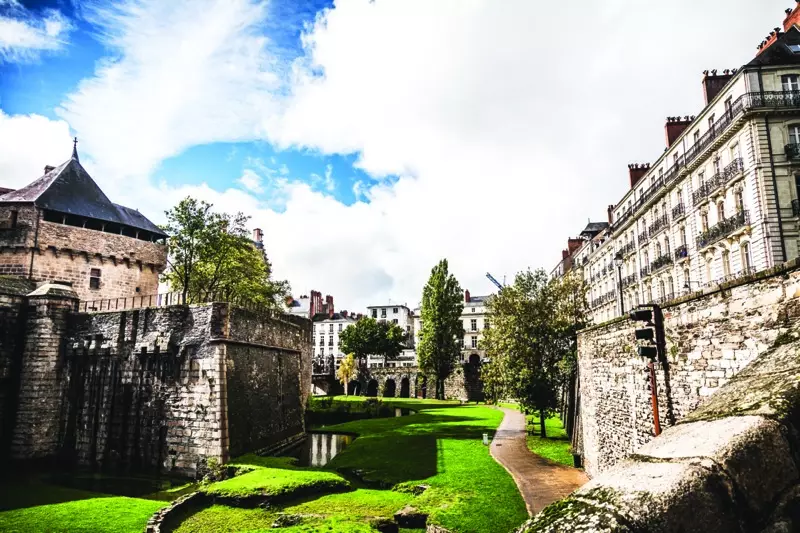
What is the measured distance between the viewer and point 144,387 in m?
23.0

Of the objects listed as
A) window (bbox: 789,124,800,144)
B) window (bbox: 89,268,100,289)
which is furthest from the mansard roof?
window (bbox: 789,124,800,144)

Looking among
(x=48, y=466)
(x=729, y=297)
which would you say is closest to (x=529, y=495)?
(x=729, y=297)

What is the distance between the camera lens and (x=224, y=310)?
22.5 m

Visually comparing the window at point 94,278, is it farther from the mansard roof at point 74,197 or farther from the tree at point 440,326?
the tree at point 440,326

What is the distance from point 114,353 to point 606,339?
73.9 ft

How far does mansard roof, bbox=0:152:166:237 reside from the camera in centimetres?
3261

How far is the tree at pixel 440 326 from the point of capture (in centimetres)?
5667

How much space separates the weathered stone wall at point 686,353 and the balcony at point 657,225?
84.0ft

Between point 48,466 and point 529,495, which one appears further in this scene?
point 48,466

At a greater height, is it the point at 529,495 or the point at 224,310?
the point at 224,310

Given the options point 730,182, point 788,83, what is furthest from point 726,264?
point 788,83

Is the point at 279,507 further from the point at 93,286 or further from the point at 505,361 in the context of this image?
the point at 93,286

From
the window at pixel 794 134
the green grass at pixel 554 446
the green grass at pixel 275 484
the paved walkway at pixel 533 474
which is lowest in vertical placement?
the green grass at pixel 554 446

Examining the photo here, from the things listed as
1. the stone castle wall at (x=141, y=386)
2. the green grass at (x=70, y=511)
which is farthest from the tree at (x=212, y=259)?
the green grass at (x=70, y=511)
